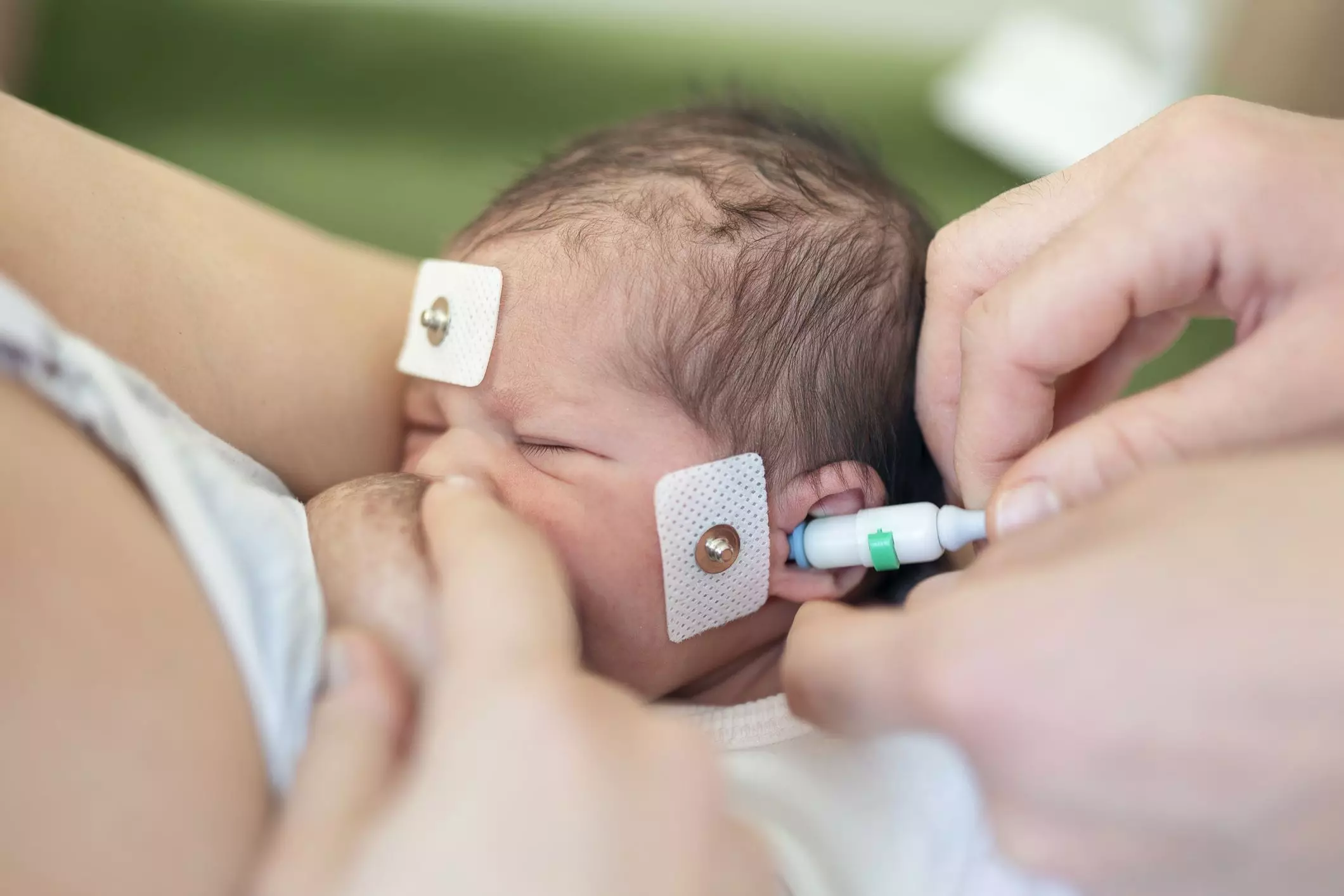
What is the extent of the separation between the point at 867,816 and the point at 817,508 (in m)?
0.30

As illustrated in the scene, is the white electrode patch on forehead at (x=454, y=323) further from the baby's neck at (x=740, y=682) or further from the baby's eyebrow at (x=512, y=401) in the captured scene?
the baby's neck at (x=740, y=682)

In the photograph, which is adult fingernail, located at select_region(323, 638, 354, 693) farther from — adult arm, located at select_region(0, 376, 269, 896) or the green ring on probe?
the green ring on probe

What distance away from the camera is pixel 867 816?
0.92m

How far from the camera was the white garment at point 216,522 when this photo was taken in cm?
65

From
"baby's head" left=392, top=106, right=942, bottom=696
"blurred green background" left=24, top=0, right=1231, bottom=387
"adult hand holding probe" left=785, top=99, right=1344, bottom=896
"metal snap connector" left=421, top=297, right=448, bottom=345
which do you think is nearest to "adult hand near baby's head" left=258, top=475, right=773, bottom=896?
"adult hand holding probe" left=785, top=99, right=1344, bottom=896

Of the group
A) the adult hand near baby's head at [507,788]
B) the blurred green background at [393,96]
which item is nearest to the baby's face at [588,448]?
the adult hand near baby's head at [507,788]

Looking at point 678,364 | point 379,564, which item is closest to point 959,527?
point 678,364

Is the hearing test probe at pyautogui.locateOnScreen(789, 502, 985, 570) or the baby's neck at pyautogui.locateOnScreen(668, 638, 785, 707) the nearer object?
the hearing test probe at pyautogui.locateOnScreen(789, 502, 985, 570)

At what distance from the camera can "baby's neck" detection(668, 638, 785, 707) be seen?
1.14 m

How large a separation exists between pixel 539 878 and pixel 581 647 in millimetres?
456

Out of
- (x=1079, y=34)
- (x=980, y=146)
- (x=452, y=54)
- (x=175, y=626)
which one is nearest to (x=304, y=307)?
(x=175, y=626)

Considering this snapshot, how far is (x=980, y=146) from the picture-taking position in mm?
2266

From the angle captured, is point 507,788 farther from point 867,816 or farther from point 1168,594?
point 867,816

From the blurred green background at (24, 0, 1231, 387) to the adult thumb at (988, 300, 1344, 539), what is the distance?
1.31 meters
